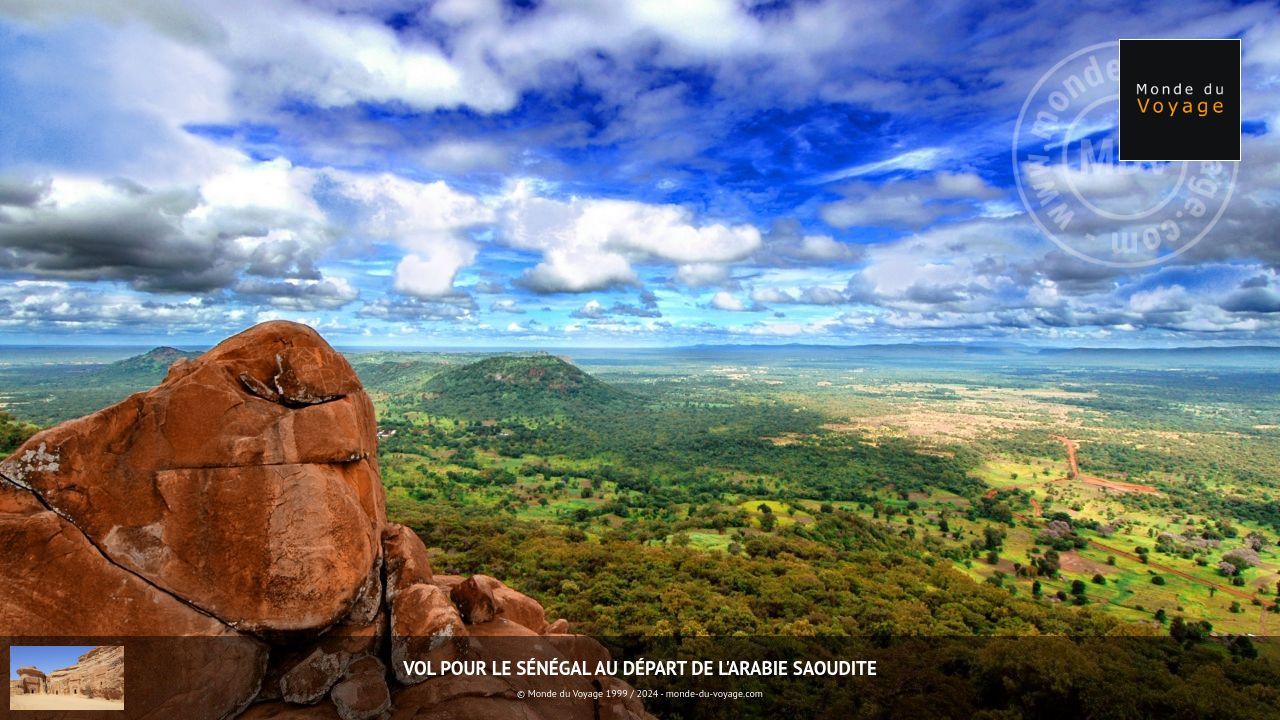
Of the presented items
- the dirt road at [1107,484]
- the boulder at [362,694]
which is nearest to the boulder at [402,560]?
the boulder at [362,694]

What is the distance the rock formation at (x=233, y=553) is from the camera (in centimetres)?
1299

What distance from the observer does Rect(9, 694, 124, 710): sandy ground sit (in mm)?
12352

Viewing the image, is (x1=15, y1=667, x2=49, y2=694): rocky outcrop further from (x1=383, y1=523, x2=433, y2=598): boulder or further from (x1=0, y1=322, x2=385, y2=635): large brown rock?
(x1=383, y1=523, x2=433, y2=598): boulder

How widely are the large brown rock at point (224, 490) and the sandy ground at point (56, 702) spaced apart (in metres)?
2.61

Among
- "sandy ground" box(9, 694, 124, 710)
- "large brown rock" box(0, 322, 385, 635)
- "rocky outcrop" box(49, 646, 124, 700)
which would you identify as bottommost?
"sandy ground" box(9, 694, 124, 710)

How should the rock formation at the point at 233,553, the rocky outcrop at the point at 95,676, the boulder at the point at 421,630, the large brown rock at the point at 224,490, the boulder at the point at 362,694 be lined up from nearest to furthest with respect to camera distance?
the rocky outcrop at the point at 95,676 → the rock formation at the point at 233,553 → the large brown rock at the point at 224,490 → the boulder at the point at 362,694 → the boulder at the point at 421,630

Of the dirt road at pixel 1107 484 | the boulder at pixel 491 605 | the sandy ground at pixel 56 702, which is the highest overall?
the sandy ground at pixel 56 702

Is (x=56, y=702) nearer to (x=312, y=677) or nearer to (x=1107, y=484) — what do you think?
(x=312, y=677)

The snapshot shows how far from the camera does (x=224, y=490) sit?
14.0 m

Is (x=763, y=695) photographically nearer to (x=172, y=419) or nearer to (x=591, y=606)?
(x=591, y=606)

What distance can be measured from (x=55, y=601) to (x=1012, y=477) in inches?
6914

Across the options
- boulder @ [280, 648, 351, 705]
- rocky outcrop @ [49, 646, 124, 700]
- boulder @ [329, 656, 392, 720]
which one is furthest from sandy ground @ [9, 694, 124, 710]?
boulder @ [329, 656, 392, 720]

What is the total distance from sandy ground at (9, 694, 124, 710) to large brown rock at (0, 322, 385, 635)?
8.56ft

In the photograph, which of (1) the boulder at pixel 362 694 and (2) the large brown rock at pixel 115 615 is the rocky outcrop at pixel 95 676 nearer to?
(2) the large brown rock at pixel 115 615
